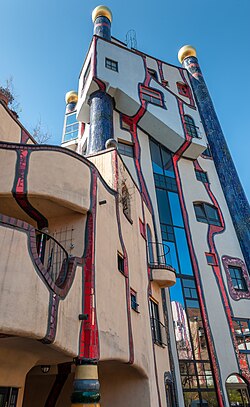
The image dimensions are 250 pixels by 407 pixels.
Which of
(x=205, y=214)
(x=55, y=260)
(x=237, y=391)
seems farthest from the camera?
(x=205, y=214)

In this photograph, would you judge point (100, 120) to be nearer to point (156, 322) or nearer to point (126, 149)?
point (126, 149)

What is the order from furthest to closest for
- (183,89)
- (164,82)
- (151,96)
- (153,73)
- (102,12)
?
(183,89), (102,12), (164,82), (153,73), (151,96)

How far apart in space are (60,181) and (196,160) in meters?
13.0

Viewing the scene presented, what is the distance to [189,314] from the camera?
12148 millimetres

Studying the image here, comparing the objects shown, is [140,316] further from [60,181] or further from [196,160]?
[196,160]

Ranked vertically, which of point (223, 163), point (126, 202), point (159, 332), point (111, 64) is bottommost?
point (159, 332)

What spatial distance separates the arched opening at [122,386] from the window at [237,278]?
805 cm

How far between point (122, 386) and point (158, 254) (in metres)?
5.35

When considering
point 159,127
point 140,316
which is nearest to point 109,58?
point 159,127

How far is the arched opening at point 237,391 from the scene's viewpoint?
11.2m

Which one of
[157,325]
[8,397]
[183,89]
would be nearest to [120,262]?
[8,397]

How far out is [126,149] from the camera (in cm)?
1533

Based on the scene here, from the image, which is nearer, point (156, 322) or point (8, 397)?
point (8, 397)

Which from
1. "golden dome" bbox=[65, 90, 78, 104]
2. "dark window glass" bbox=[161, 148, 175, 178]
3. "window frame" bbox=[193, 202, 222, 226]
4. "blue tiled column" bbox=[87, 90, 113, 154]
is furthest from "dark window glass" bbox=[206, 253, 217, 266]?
"golden dome" bbox=[65, 90, 78, 104]
